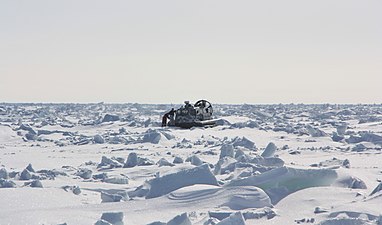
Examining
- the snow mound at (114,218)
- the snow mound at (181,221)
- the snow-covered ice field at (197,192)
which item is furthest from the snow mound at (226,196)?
the snow mound at (114,218)

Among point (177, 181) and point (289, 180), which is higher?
point (289, 180)

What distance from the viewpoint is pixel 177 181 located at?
7.85m

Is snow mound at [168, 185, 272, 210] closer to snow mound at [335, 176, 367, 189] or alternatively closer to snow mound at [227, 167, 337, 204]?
snow mound at [227, 167, 337, 204]

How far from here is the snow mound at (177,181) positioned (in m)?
7.64

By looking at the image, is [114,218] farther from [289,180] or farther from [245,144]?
[245,144]

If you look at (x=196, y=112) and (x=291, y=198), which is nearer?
(x=291, y=198)

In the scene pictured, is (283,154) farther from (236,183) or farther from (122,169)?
(236,183)

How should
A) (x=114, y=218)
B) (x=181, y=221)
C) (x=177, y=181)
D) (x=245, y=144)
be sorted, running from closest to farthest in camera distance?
(x=181, y=221) < (x=114, y=218) < (x=177, y=181) < (x=245, y=144)

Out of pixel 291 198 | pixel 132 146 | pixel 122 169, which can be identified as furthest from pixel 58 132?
pixel 291 198

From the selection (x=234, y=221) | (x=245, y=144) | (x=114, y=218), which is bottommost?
(x=245, y=144)

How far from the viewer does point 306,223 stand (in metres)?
5.96

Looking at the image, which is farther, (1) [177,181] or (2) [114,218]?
(1) [177,181]

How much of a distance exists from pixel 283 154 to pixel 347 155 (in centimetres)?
149

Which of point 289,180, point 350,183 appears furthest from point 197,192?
point 350,183
